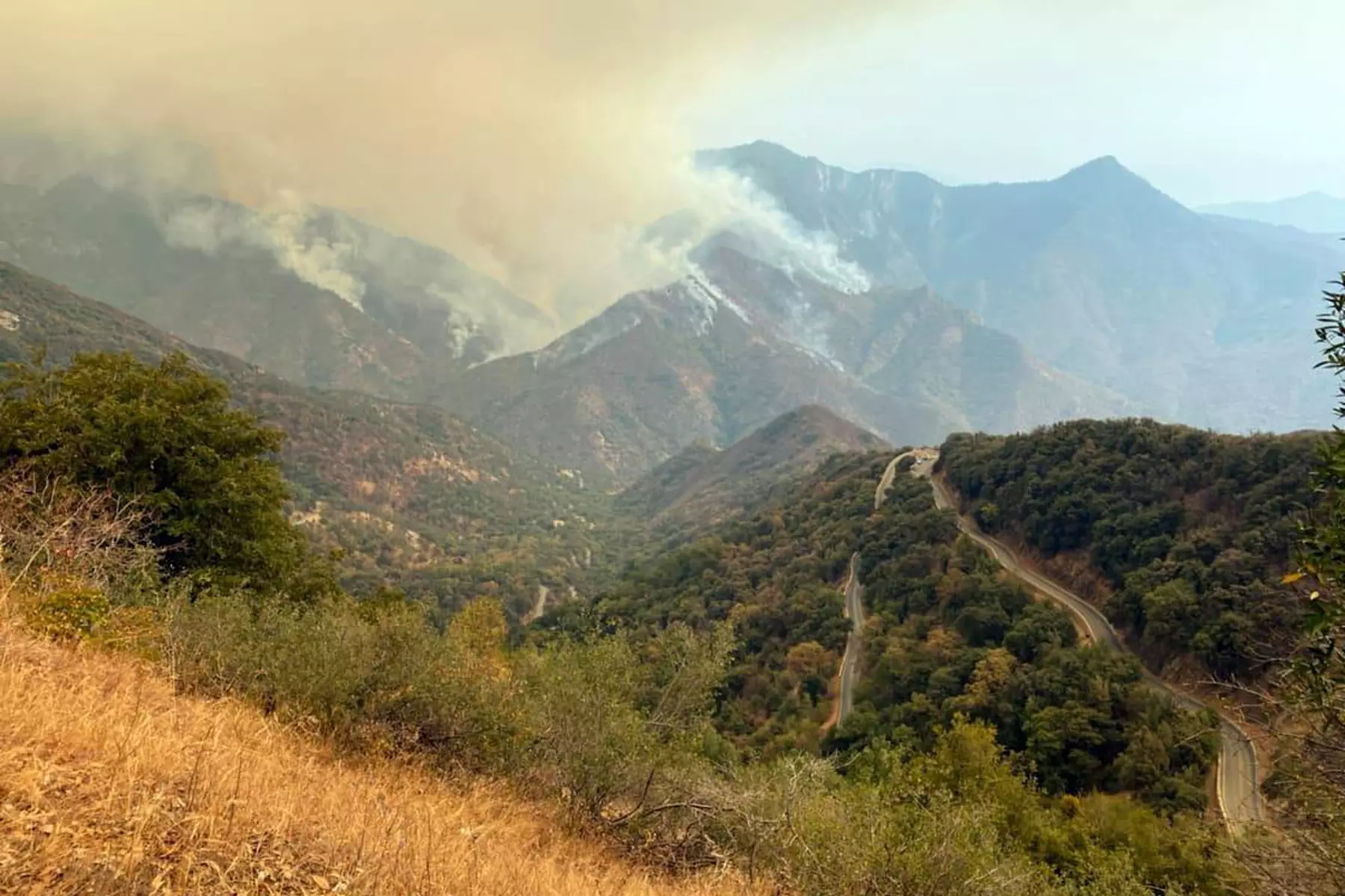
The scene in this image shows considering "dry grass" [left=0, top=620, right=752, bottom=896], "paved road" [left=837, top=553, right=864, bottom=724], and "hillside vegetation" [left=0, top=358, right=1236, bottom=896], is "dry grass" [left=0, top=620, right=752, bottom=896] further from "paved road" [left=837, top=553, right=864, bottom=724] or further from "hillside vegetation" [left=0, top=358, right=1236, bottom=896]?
"paved road" [left=837, top=553, right=864, bottom=724]

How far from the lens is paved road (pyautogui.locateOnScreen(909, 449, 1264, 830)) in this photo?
34031mm

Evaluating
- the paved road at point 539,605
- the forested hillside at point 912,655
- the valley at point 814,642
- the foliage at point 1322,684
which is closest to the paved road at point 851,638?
the valley at point 814,642

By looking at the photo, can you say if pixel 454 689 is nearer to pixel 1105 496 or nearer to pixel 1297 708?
pixel 1297 708

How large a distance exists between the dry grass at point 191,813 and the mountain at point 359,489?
354 feet

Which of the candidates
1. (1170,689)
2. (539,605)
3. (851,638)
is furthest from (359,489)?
(1170,689)

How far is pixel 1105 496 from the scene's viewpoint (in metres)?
64.1

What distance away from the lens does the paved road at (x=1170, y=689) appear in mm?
34031

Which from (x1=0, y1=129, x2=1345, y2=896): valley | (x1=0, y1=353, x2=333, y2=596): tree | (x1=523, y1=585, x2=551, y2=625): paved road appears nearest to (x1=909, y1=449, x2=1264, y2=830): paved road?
(x1=0, y1=129, x2=1345, y2=896): valley

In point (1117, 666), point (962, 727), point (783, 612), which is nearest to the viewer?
point (962, 727)

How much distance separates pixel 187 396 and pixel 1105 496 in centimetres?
7306

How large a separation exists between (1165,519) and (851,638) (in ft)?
101

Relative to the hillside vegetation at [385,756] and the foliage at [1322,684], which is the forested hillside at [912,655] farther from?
the foliage at [1322,684]

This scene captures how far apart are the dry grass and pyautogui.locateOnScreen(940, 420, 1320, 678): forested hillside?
42358 millimetres

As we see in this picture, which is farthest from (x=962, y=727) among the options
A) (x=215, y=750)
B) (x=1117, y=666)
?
(x=215, y=750)
